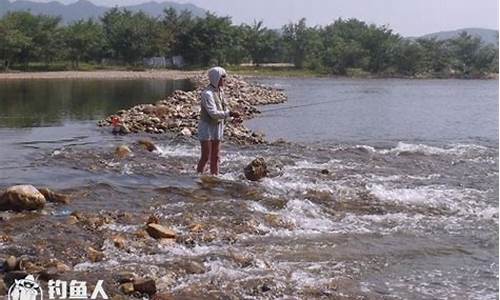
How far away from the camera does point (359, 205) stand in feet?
35.1

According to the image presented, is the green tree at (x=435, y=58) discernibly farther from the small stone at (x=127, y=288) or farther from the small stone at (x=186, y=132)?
the small stone at (x=127, y=288)

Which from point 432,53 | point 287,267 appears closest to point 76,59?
point 432,53

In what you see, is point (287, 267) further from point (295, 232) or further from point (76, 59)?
point (76, 59)

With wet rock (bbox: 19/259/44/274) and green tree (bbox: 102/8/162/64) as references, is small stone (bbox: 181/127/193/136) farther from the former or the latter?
green tree (bbox: 102/8/162/64)

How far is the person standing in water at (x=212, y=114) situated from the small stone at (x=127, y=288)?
5212mm

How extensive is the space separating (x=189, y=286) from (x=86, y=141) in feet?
40.2

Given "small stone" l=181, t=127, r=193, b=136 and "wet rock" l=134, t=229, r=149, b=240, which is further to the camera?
"small stone" l=181, t=127, r=193, b=136

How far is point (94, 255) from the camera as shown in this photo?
298 inches

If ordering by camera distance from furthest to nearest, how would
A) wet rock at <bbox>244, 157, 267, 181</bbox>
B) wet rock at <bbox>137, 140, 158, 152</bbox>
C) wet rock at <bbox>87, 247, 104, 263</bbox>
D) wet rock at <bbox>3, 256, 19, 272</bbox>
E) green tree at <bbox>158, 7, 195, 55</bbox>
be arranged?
green tree at <bbox>158, 7, 195, 55</bbox> → wet rock at <bbox>137, 140, 158, 152</bbox> → wet rock at <bbox>244, 157, 267, 181</bbox> → wet rock at <bbox>87, 247, 104, 263</bbox> → wet rock at <bbox>3, 256, 19, 272</bbox>

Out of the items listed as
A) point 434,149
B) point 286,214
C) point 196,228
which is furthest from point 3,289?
point 434,149

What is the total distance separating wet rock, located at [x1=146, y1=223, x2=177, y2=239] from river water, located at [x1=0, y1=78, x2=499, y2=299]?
0.81 ft

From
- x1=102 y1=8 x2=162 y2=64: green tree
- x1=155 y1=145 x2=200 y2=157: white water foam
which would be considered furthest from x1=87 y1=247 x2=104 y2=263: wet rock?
x1=102 y1=8 x2=162 y2=64: green tree
